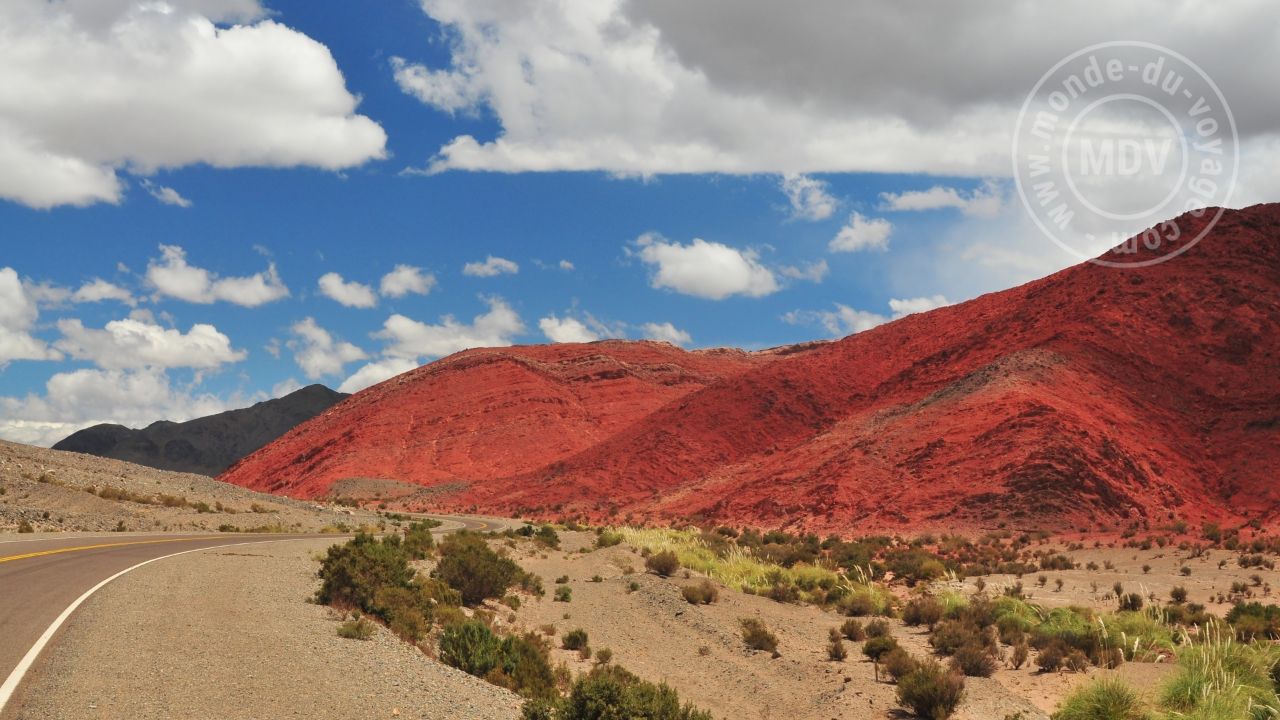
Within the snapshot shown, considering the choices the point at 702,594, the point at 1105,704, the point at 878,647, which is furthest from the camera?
the point at 702,594

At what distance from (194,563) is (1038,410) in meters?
49.7

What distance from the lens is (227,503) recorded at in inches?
1977

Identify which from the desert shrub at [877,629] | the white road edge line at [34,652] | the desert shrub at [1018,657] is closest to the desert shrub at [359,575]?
the white road edge line at [34,652]

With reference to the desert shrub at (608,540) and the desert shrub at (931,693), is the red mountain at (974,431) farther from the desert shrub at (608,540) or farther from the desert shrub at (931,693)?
the desert shrub at (931,693)

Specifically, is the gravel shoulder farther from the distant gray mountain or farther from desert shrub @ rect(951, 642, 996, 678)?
the distant gray mountain

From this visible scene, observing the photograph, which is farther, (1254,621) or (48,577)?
(1254,621)

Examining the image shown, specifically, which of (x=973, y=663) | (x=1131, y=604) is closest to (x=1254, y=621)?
(x=1131, y=604)

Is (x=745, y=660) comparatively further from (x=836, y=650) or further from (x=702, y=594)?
(x=702, y=594)

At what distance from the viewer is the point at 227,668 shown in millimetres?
10562

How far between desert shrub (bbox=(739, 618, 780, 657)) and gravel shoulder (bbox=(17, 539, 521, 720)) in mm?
7672

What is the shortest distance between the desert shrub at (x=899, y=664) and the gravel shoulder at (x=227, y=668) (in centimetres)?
725

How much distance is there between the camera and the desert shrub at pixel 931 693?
13.5 metres

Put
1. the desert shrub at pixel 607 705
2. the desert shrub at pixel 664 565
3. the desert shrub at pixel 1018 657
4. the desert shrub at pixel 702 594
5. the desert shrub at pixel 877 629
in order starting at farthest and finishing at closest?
the desert shrub at pixel 664 565 < the desert shrub at pixel 702 594 < the desert shrub at pixel 877 629 < the desert shrub at pixel 1018 657 < the desert shrub at pixel 607 705

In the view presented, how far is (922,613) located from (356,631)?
13328 mm
